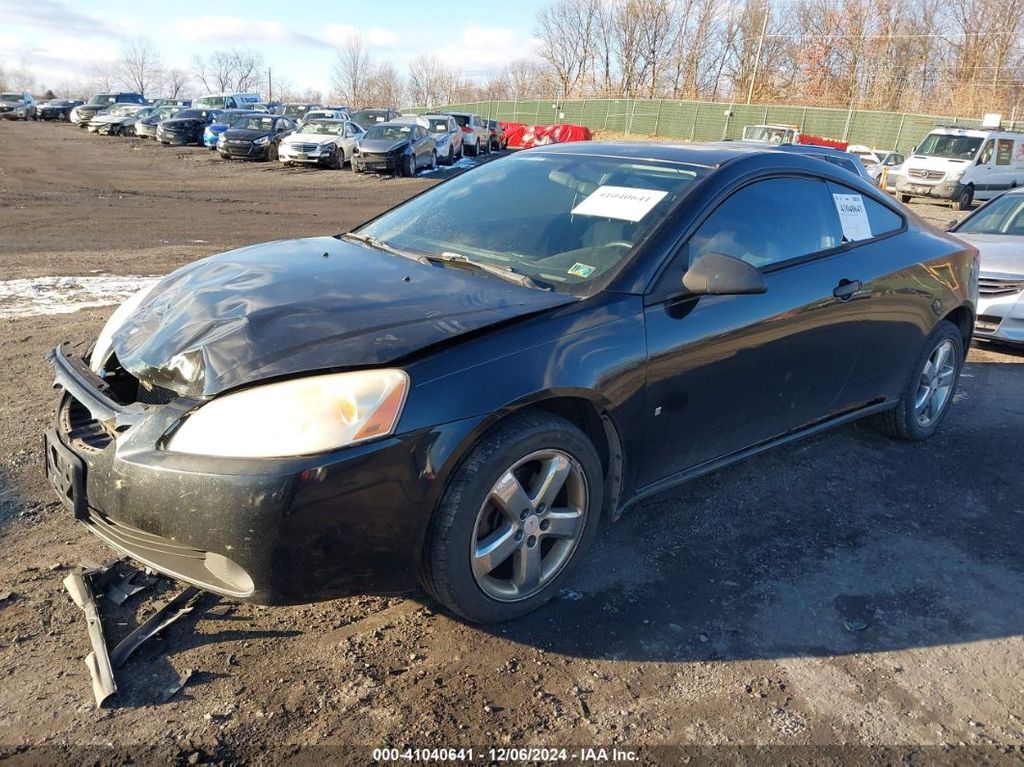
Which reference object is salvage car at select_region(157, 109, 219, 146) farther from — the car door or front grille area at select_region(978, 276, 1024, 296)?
the car door

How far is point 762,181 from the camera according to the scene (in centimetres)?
358

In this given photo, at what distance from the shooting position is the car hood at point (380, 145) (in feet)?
72.1

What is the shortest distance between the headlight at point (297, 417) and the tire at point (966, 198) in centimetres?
2323

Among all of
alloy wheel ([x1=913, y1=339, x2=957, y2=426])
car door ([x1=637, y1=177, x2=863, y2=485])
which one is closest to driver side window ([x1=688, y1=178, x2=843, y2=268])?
car door ([x1=637, y1=177, x2=863, y2=485])

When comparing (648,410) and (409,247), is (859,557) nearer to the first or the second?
(648,410)

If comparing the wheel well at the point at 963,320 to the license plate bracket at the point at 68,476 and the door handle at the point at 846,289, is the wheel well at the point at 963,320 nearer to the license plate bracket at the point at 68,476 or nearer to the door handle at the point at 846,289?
the door handle at the point at 846,289

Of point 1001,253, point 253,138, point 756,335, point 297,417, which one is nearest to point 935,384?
point 756,335

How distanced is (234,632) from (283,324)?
3.44ft

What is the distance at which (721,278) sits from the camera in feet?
9.73

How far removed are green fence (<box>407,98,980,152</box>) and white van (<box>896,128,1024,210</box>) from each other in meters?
12.1

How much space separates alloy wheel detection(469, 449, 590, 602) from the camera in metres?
2.61

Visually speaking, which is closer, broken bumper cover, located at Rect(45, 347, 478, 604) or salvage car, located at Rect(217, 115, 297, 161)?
broken bumper cover, located at Rect(45, 347, 478, 604)

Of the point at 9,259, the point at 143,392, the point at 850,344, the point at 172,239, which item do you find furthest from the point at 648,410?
the point at 172,239

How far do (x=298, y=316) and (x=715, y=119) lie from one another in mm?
44598
